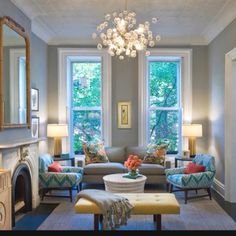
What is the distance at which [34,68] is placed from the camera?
19.2 feet

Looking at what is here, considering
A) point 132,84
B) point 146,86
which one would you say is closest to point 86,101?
point 132,84

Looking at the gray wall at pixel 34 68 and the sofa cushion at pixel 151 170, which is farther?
the sofa cushion at pixel 151 170

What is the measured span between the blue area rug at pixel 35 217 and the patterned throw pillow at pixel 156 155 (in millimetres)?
2051

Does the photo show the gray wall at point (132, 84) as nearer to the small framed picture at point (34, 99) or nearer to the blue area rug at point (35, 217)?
the small framed picture at point (34, 99)

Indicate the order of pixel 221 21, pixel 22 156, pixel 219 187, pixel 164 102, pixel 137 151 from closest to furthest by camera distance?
pixel 22 156
pixel 221 21
pixel 219 187
pixel 137 151
pixel 164 102

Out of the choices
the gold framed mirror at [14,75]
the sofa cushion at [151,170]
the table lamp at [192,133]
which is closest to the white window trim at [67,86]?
the sofa cushion at [151,170]

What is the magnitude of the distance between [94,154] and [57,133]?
0.85 m

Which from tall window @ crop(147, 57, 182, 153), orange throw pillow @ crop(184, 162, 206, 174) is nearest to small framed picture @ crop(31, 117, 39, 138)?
tall window @ crop(147, 57, 182, 153)

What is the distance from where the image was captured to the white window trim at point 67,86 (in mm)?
6781

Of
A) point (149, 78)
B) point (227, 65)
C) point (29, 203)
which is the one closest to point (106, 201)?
point (29, 203)

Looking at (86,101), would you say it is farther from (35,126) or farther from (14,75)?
(14,75)

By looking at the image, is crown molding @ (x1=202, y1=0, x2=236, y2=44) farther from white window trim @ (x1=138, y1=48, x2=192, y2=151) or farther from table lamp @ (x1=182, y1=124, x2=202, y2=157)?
table lamp @ (x1=182, y1=124, x2=202, y2=157)

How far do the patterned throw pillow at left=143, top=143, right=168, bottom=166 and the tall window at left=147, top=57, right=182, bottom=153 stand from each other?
68 centimetres

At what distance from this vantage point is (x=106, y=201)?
3.44m
